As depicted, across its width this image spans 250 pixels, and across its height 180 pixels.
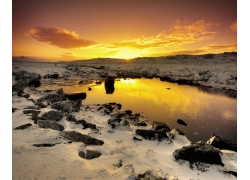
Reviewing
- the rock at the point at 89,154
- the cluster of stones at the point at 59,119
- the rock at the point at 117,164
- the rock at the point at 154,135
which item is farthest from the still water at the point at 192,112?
the rock at the point at 89,154

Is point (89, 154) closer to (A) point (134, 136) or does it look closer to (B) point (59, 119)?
(A) point (134, 136)

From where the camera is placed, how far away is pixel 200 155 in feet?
16.9

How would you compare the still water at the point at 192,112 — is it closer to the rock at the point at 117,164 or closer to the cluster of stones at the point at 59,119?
the cluster of stones at the point at 59,119

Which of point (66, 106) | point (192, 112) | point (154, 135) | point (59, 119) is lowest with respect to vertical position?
point (154, 135)

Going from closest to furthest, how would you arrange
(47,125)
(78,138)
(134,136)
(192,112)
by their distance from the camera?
1. (78,138)
2. (47,125)
3. (134,136)
4. (192,112)

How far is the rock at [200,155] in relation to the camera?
5125 mm

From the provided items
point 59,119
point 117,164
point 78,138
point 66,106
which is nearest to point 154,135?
point 117,164

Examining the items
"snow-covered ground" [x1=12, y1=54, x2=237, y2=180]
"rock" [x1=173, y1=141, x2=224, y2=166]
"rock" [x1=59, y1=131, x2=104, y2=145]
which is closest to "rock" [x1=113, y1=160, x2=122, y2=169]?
"snow-covered ground" [x1=12, y1=54, x2=237, y2=180]

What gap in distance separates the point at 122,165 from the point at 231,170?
2.99 meters

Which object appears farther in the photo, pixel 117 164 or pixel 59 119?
pixel 59 119

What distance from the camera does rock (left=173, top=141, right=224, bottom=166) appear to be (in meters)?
5.12

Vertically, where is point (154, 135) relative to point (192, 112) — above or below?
below
